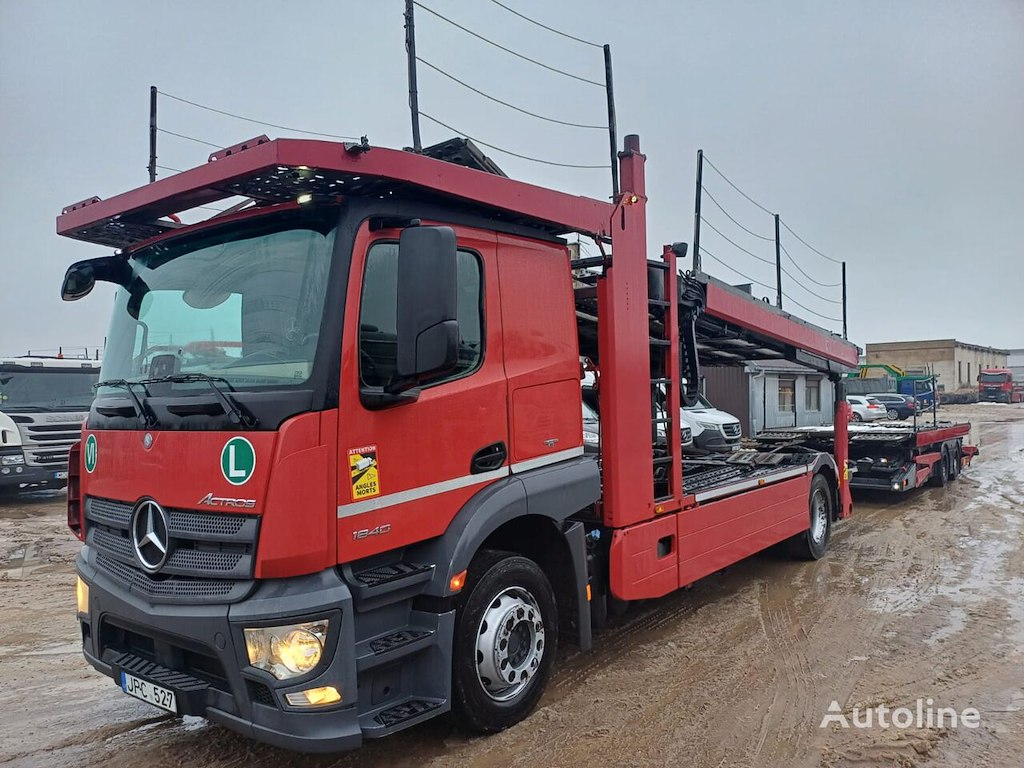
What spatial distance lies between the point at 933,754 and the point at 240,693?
3.43 meters

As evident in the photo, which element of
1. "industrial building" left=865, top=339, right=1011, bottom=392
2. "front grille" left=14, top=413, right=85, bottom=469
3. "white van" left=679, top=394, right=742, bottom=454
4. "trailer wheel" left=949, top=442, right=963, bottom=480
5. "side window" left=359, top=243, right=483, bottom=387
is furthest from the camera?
"industrial building" left=865, top=339, right=1011, bottom=392

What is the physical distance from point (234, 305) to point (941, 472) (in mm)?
13122

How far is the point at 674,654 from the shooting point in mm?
4984

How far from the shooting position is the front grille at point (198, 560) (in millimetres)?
2834

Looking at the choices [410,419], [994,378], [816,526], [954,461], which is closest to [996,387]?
[994,378]

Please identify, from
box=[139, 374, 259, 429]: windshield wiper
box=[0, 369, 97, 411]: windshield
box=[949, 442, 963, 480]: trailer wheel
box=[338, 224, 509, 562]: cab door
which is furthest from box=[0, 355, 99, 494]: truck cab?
box=[949, 442, 963, 480]: trailer wheel

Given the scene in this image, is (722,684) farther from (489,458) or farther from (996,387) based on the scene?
(996,387)

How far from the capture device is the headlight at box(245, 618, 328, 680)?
2.80m

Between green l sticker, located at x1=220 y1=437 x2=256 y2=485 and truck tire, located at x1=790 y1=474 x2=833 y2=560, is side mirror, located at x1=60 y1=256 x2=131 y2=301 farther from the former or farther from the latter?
truck tire, located at x1=790 y1=474 x2=833 y2=560

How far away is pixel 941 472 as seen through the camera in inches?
497

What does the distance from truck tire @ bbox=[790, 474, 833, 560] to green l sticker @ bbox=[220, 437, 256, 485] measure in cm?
637

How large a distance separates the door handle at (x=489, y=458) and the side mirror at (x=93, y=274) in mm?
2132

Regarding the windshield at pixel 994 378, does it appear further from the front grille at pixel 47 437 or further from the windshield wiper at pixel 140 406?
the windshield wiper at pixel 140 406

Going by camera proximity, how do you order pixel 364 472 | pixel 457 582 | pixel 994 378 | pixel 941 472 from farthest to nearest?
pixel 994 378, pixel 941 472, pixel 457 582, pixel 364 472
